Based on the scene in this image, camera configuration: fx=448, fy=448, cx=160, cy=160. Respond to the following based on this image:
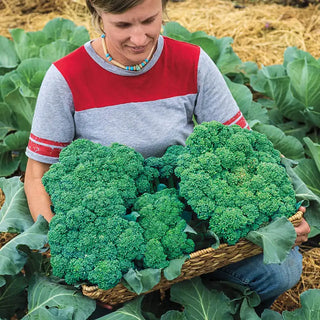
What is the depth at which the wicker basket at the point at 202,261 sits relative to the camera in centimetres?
173

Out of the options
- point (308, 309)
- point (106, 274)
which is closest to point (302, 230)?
point (308, 309)

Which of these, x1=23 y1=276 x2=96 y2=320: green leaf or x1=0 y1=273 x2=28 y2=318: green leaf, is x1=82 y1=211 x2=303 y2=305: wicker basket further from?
x1=0 y1=273 x2=28 y2=318: green leaf

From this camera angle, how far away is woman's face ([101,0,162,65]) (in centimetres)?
182

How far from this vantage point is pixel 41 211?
6.77ft

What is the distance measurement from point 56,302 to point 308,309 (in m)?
1.14

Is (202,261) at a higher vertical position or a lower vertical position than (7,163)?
higher

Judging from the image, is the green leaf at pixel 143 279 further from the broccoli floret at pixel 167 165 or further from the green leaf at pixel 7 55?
the green leaf at pixel 7 55

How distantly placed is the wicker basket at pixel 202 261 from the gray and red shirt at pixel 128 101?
0.67 meters

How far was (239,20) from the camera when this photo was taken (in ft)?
16.5

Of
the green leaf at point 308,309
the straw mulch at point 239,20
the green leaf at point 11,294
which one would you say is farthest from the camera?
the straw mulch at point 239,20

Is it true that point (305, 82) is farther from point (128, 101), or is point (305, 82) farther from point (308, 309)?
point (308, 309)

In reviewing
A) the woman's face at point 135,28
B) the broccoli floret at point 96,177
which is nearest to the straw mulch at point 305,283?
the broccoli floret at point 96,177

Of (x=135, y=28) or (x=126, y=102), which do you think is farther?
(x=126, y=102)

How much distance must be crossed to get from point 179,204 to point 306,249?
1479mm
